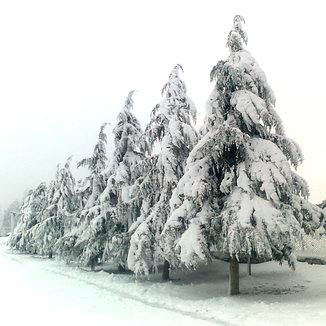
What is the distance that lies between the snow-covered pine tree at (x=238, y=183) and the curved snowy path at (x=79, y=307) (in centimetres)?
213

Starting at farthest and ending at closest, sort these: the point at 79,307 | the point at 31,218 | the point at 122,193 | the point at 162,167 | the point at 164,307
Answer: the point at 31,218
the point at 122,193
the point at 162,167
the point at 79,307
the point at 164,307

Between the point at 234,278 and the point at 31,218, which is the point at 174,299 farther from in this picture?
the point at 31,218

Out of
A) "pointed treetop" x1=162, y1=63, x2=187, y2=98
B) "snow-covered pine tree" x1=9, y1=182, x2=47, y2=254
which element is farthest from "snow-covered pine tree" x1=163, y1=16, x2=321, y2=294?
"snow-covered pine tree" x1=9, y1=182, x2=47, y2=254

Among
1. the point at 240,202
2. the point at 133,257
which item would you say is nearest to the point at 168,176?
the point at 133,257

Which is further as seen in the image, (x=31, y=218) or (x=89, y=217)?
(x=31, y=218)

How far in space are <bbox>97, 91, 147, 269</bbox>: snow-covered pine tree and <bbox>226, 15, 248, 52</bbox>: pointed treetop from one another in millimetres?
7322

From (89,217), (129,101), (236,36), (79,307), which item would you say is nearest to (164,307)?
(79,307)

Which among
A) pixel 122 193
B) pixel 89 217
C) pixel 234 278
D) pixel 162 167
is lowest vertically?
pixel 234 278

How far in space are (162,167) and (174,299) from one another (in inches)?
253

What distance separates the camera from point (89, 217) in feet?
70.8

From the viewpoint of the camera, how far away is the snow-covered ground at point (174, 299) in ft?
31.6

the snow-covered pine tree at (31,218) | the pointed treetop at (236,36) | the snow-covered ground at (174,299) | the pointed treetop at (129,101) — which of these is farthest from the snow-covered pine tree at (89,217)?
the snow-covered pine tree at (31,218)

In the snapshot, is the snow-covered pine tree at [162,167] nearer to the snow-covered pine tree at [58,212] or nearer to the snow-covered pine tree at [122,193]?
the snow-covered pine tree at [122,193]

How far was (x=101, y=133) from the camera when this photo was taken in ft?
79.7
